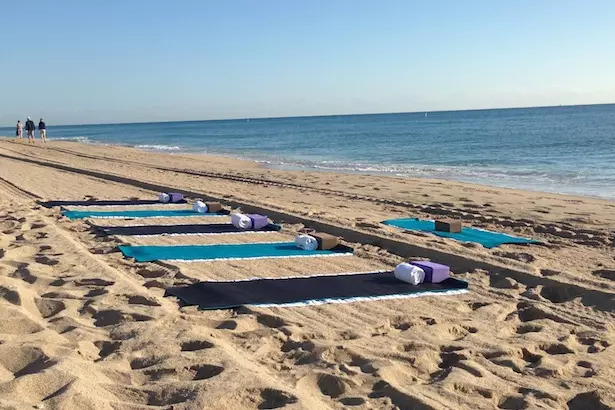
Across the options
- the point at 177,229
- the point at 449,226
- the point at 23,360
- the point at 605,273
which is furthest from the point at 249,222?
the point at 23,360

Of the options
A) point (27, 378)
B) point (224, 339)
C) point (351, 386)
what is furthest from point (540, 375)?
point (27, 378)

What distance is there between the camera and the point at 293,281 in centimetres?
526

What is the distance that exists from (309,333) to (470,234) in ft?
14.5

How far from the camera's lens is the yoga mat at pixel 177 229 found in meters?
7.52

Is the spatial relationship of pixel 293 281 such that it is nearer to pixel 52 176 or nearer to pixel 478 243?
pixel 478 243

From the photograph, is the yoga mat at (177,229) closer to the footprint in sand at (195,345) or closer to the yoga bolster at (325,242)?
Answer: the yoga bolster at (325,242)

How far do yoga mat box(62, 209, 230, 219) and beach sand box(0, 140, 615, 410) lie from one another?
1143mm

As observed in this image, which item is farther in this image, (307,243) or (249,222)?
(249,222)

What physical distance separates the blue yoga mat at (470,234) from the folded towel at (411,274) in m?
2.02

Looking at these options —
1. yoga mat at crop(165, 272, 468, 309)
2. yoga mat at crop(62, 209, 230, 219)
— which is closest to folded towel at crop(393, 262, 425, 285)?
yoga mat at crop(165, 272, 468, 309)

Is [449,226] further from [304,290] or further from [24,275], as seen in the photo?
[24,275]

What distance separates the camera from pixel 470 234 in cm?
776

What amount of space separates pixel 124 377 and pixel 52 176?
44.1ft

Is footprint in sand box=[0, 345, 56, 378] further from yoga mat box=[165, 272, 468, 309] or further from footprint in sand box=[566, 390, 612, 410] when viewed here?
footprint in sand box=[566, 390, 612, 410]
